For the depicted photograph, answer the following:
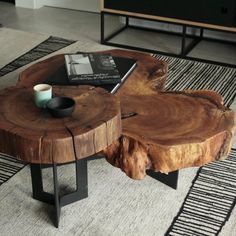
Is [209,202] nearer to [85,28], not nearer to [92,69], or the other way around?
[92,69]

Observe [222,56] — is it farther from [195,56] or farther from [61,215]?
[61,215]

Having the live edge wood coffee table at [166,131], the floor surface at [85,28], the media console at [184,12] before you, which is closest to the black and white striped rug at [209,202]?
the live edge wood coffee table at [166,131]

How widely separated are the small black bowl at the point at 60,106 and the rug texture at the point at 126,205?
45 cm

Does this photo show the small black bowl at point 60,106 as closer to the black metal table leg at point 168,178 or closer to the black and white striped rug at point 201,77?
the black metal table leg at point 168,178

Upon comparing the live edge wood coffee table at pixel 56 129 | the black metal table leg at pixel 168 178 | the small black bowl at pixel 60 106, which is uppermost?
the small black bowl at pixel 60 106

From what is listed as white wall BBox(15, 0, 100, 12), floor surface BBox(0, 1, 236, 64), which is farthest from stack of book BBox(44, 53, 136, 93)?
white wall BBox(15, 0, 100, 12)

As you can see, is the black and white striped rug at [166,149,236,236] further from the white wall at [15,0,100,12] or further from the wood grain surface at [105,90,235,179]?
the white wall at [15,0,100,12]

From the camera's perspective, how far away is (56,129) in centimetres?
153

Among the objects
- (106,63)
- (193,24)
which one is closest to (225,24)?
(193,24)

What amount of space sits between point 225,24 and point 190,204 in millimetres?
1470

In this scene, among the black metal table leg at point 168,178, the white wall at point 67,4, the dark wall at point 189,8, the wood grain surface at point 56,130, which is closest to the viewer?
the wood grain surface at point 56,130

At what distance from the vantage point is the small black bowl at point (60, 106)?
62.0 inches

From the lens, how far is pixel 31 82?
2.08 meters

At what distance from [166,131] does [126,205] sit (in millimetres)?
357
